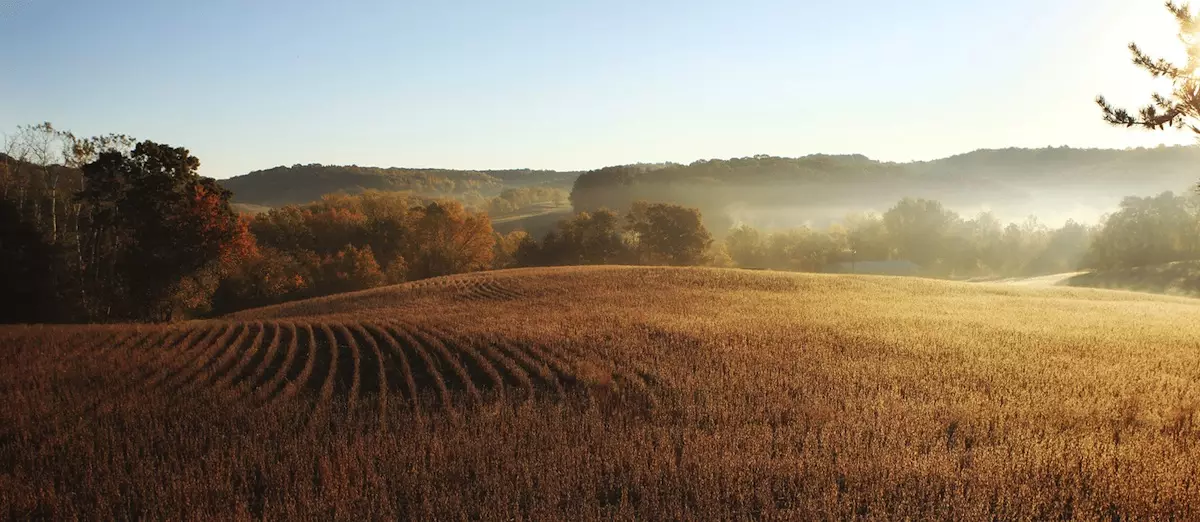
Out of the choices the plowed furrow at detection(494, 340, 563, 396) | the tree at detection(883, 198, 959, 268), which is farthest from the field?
the tree at detection(883, 198, 959, 268)

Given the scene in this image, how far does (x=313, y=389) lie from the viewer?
39.2 ft

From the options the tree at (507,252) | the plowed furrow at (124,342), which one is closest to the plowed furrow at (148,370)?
the plowed furrow at (124,342)

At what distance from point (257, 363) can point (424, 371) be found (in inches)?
157

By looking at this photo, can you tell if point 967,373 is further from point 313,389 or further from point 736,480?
point 313,389

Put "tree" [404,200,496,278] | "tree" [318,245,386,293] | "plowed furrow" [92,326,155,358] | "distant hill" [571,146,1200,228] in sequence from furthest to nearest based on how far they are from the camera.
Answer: "distant hill" [571,146,1200,228]
"tree" [404,200,496,278]
"tree" [318,245,386,293]
"plowed furrow" [92,326,155,358]

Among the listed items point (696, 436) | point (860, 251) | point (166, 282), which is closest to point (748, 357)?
point (696, 436)

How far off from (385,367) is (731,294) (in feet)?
63.3

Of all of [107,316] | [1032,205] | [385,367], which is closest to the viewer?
[385,367]

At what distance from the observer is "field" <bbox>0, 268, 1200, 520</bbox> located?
630cm

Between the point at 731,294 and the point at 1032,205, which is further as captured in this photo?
the point at 1032,205

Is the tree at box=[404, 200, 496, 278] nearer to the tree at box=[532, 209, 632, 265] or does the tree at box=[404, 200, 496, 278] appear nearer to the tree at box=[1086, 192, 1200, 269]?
the tree at box=[532, 209, 632, 265]

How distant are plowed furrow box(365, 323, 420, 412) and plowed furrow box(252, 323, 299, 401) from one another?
1.82 metres

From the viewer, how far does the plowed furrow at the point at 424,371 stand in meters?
11.0

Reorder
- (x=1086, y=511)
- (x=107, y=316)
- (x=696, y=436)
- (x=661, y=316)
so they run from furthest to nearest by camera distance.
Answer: (x=107, y=316)
(x=661, y=316)
(x=696, y=436)
(x=1086, y=511)
